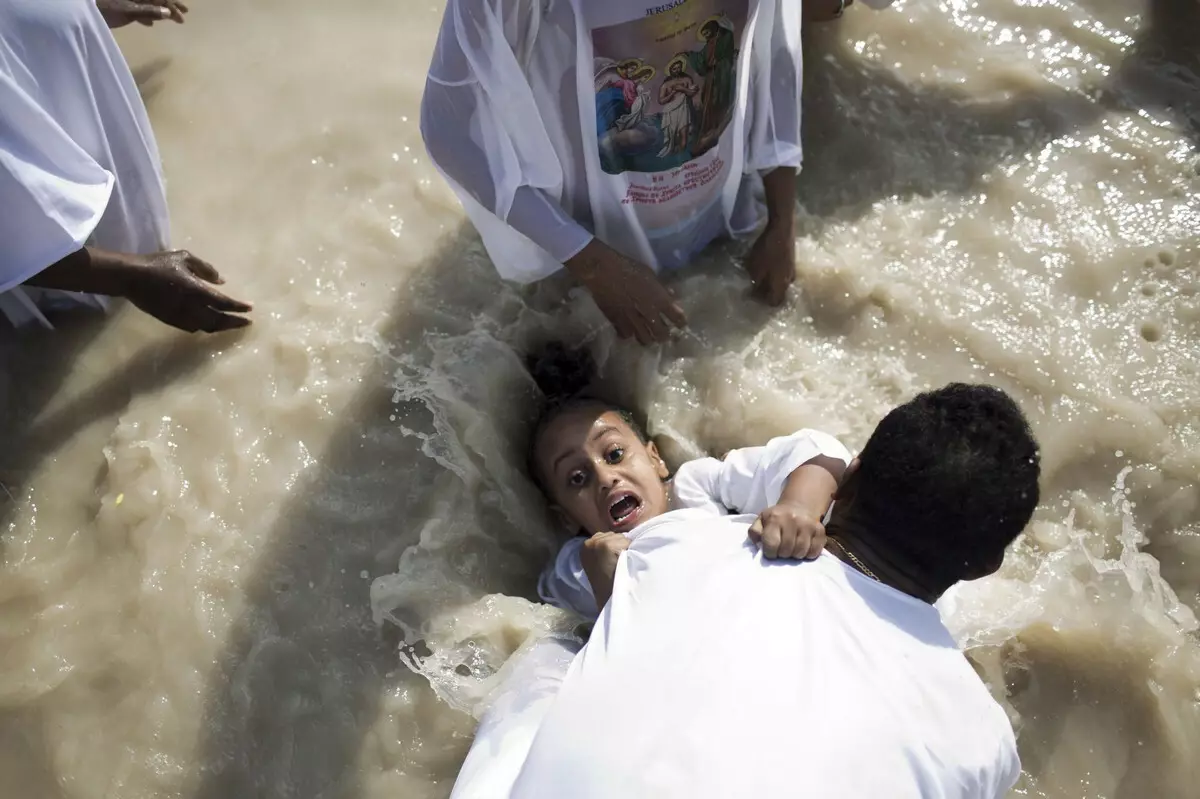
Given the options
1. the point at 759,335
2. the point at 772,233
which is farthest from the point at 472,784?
the point at 772,233

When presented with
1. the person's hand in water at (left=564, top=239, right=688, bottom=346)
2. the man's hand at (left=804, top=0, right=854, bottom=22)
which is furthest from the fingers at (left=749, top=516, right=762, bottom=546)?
the man's hand at (left=804, top=0, right=854, bottom=22)

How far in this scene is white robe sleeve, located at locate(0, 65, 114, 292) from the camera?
6.88 feet

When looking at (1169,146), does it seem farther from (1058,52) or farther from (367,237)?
(367,237)

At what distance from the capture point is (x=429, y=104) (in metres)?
2.00

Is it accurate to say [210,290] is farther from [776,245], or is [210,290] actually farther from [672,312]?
[776,245]

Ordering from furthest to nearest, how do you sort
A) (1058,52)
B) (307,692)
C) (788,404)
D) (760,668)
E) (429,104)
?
(1058,52) < (788,404) < (307,692) < (429,104) < (760,668)

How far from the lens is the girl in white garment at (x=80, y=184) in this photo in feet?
7.00

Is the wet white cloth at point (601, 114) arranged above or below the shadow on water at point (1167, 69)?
above

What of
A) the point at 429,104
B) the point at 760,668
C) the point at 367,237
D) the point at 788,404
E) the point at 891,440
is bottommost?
the point at 788,404

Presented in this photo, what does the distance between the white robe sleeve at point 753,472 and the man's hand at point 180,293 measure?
1.36 metres

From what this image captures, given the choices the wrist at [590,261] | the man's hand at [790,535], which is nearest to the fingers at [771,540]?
the man's hand at [790,535]

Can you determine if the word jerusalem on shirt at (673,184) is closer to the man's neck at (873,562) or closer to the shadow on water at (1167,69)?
the man's neck at (873,562)

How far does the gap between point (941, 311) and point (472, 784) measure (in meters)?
1.78

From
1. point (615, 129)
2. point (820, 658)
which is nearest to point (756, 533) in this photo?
point (820, 658)
